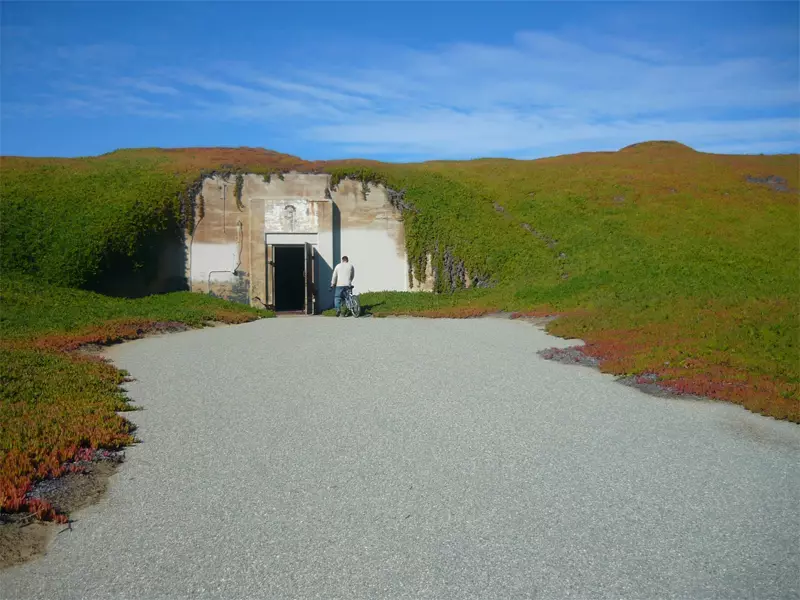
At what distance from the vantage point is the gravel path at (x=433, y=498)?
480 centimetres

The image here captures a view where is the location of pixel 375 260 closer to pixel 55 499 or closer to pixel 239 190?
pixel 239 190

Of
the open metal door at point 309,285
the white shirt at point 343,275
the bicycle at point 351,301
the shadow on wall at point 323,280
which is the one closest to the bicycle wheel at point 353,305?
the bicycle at point 351,301

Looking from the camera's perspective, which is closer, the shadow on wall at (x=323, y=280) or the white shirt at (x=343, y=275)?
the white shirt at (x=343, y=275)

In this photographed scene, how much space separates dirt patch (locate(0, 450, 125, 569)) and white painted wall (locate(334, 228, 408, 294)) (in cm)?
2278

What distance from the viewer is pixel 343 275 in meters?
23.3

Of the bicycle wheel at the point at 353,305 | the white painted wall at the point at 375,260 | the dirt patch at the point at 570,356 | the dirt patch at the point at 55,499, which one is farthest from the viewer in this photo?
the white painted wall at the point at 375,260

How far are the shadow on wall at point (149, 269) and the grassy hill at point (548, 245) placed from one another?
19cm

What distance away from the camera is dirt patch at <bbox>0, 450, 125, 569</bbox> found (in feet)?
16.9

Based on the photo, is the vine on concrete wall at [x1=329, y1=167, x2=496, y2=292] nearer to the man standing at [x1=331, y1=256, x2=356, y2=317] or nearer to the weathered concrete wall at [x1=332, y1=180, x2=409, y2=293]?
the weathered concrete wall at [x1=332, y1=180, x2=409, y2=293]

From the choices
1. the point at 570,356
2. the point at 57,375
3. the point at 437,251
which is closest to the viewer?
the point at 57,375

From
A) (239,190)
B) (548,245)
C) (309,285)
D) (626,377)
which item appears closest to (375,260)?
(309,285)

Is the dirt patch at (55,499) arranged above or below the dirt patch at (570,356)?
above

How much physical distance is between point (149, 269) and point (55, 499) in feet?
79.2

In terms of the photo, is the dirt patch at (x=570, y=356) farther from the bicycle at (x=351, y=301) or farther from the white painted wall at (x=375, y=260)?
the white painted wall at (x=375, y=260)
